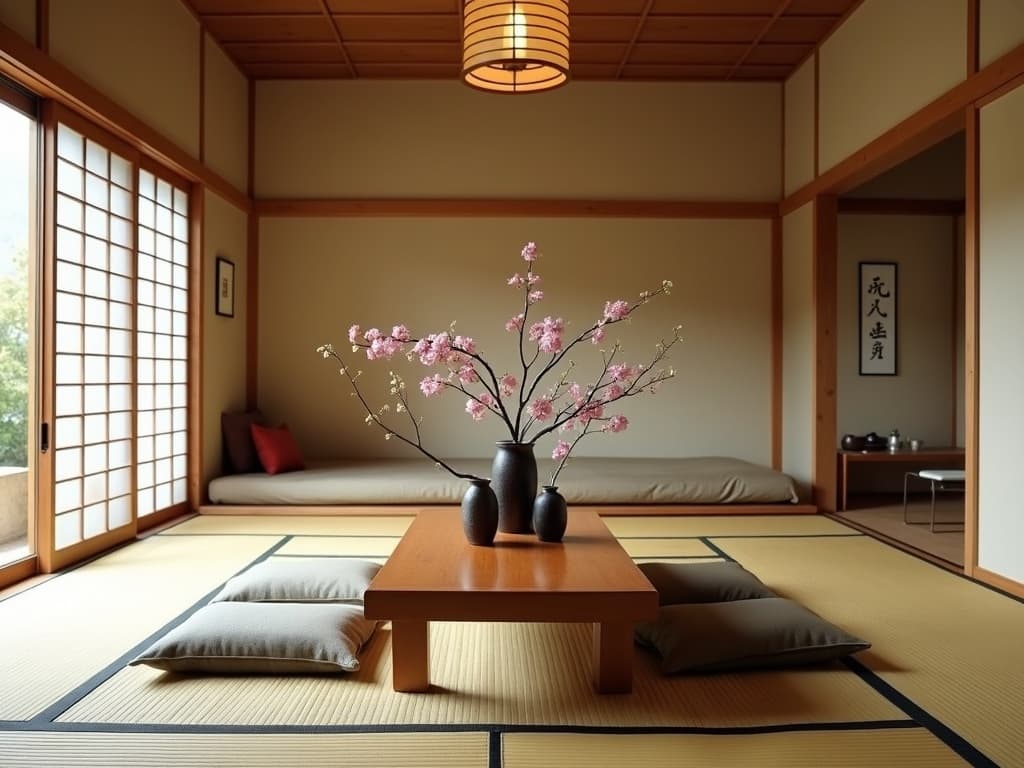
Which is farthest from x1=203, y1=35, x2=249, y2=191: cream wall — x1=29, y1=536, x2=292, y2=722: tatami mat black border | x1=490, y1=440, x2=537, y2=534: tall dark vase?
x1=490, y1=440, x2=537, y2=534: tall dark vase

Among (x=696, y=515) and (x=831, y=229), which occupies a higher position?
(x=831, y=229)

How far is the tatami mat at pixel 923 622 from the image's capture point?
7.63ft

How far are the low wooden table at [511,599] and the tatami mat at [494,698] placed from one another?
0.11 metres

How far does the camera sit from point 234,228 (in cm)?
640

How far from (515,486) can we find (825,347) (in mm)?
3837

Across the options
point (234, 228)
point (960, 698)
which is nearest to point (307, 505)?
point (234, 228)

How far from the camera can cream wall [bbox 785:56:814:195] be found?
6.24 meters

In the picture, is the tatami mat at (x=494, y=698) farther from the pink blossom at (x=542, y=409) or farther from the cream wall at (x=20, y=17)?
the cream wall at (x=20, y=17)

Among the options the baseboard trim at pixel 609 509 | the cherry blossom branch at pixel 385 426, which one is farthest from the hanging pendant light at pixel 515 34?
the baseboard trim at pixel 609 509

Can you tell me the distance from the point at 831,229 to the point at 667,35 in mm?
1895

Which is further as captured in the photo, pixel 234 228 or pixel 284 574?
pixel 234 228

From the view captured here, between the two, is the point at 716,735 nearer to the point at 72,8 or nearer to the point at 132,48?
the point at 72,8

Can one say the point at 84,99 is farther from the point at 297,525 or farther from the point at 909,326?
the point at 909,326

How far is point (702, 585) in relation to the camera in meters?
3.18
